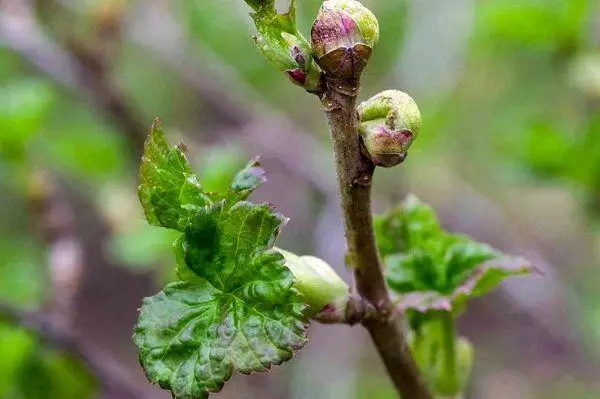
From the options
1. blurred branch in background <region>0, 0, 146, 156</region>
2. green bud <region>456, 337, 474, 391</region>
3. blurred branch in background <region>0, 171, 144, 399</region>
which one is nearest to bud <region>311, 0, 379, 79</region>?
green bud <region>456, 337, 474, 391</region>

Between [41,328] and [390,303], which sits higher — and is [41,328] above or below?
above

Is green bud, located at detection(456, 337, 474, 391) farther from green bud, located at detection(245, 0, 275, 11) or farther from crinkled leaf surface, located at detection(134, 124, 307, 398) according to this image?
green bud, located at detection(245, 0, 275, 11)

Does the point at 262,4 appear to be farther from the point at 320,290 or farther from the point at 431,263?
the point at 431,263

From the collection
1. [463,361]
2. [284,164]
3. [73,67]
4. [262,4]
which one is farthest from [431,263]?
[73,67]

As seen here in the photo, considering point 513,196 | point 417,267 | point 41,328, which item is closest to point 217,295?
point 417,267

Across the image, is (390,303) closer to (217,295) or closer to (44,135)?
(217,295)

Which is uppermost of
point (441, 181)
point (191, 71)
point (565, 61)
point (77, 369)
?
point (191, 71)

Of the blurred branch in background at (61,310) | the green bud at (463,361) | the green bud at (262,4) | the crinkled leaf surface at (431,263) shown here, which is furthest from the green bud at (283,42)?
the blurred branch in background at (61,310)
